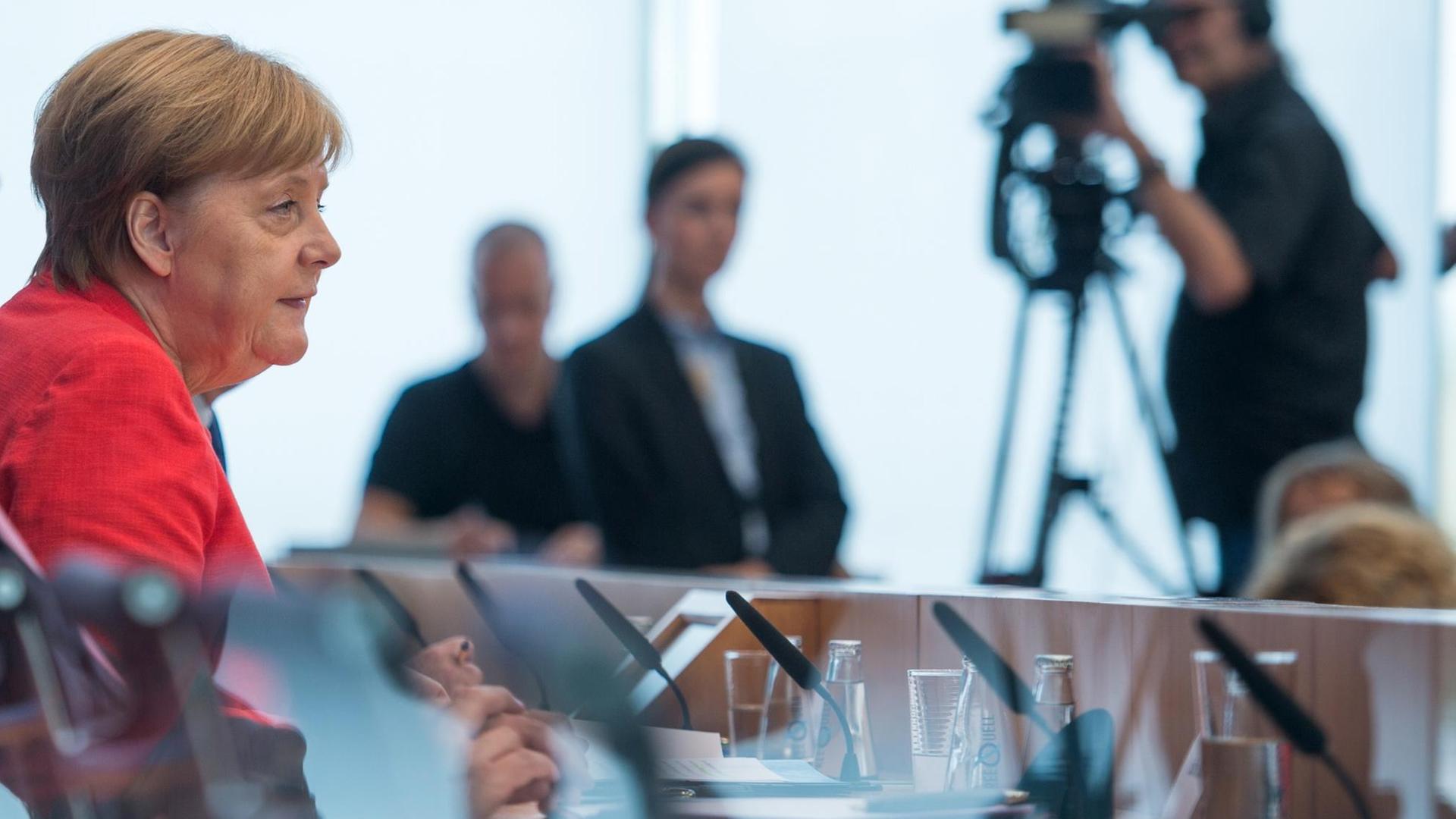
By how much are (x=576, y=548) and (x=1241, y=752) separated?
Result: 1209mm

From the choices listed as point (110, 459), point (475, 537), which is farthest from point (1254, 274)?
point (110, 459)

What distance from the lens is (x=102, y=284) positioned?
3.11 feet

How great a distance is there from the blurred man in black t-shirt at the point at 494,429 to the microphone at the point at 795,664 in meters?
1.15

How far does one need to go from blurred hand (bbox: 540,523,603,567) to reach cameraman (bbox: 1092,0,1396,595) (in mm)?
753

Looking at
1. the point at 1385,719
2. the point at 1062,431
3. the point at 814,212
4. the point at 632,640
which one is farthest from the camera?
the point at 814,212

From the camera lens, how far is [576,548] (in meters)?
2.00

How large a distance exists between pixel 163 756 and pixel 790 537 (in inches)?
56.3

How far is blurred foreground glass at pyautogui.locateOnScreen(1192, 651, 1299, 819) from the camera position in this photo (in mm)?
875

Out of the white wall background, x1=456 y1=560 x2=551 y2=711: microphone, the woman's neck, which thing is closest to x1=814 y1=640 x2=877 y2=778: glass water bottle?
x1=456 y1=560 x2=551 y2=711: microphone

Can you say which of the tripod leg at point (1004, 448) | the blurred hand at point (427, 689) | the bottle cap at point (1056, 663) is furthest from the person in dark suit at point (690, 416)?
the blurred hand at point (427, 689)

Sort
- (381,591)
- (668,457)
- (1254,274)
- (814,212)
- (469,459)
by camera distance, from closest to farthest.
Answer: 1. (381,591)
2. (1254,274)
3. (668,457)
4. (469,459)
5. (814,212)

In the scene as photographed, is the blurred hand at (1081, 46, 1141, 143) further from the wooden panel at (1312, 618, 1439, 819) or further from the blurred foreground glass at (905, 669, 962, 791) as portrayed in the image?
the wooden panel at (1312, 618, 1439, 819)

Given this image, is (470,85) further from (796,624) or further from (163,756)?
(163,756)

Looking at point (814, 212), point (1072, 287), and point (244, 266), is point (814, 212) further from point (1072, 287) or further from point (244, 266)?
point (244, 266)
